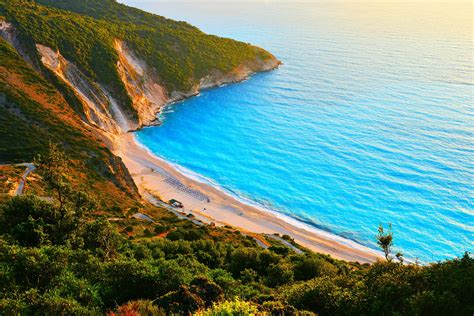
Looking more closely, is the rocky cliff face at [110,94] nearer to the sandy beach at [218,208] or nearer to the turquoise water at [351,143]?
the turquoise water at [351,143]

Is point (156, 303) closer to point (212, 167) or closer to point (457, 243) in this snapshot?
point (457, 243)

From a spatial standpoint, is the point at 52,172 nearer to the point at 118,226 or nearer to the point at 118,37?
the point at 118,226

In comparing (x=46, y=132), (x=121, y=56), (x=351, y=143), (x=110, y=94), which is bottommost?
(x=46, y=132)

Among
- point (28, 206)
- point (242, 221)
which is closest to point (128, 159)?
point (242, 221)

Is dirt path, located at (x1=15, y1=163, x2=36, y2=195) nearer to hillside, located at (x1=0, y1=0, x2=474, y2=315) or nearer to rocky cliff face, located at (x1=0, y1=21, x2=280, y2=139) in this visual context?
hillside, located at (x1=0, y1=0, x2=474, y2=315)

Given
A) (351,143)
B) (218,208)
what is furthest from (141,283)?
(351,143)

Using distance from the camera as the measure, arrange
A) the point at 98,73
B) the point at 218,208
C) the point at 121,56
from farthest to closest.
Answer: the point at 121,56, the point at 98,73, the point at 218,208
